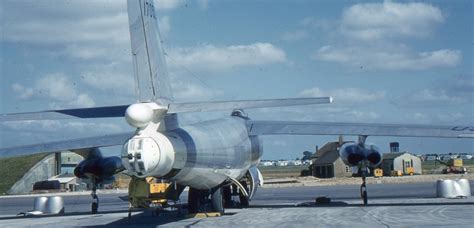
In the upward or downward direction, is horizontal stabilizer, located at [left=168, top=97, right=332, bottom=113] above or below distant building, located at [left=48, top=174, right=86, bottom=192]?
above

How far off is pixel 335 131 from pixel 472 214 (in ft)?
26.8

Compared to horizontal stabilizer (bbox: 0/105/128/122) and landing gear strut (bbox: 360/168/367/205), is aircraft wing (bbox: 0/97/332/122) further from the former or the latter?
landing gear strut (bbox: 360/168/367/205)

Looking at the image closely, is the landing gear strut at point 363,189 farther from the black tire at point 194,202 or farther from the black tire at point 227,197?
the black tire at point 194,202

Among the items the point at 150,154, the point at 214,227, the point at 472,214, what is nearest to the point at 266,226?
the point at 214,227

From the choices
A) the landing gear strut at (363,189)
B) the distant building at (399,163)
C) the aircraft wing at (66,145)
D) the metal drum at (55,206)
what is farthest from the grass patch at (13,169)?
the landing gear strut at (363,189)

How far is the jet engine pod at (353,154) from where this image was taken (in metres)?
28.0

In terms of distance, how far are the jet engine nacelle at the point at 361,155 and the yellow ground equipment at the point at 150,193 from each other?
8.59 m

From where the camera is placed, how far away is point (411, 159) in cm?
7794

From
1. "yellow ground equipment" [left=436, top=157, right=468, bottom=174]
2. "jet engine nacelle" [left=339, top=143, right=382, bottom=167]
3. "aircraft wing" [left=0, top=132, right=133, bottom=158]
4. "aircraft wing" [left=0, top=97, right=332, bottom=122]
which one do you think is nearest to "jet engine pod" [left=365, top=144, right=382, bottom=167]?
"jet engine nacelle" [left=339, top=143, right=382, bottom=167]

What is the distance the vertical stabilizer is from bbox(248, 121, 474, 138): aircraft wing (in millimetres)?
9584

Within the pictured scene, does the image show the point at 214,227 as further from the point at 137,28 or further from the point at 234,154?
the point at 137,28

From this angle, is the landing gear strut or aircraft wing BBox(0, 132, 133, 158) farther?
the landing gear strut

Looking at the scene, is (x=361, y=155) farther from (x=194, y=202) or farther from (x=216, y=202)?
(x=194, y=202)

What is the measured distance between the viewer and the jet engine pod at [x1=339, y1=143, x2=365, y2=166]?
2803 cm
